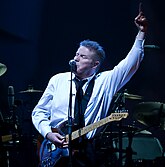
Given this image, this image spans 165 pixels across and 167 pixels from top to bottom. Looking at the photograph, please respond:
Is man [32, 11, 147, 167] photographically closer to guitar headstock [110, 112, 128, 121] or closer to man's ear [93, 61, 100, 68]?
man's ear [93, 61, 100, 68]

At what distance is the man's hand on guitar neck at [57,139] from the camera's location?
10.7 feet

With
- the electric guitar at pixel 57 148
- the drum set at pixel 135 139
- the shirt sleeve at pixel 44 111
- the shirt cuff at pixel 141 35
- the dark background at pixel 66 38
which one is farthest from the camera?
the dark background at pixel 66 38

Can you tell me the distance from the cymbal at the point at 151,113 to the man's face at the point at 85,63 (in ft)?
4.48

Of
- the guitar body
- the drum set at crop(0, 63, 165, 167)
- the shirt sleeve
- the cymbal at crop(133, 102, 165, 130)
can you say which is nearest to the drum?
the drum set at crop(0, 63, 165, 167)

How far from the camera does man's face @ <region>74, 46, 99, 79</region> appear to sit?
12.0ft

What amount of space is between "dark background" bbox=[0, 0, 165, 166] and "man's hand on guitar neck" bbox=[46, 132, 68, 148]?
295cm

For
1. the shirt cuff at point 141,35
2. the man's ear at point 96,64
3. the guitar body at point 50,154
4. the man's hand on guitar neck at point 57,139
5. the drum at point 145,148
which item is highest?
the shirt cuff at point 141,35

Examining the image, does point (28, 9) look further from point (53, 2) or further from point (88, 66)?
point (88, 66)

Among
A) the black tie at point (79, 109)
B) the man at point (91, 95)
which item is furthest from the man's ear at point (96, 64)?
the black tie at point (79, 109)

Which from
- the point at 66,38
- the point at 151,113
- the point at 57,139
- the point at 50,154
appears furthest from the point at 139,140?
the point at 57,139

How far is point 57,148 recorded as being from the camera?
338 cm

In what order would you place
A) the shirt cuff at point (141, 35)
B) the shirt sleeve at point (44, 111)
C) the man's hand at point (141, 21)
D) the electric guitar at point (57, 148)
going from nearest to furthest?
the man's hand at point (141, 21)
the shirt cuff at point (141, 35)
the electric guitar at point (57, 148)
the shirt sleeve at point (44, 111)

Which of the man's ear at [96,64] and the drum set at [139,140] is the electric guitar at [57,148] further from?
the drum set at [139,140]

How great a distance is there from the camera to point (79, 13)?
6387 millimetres
